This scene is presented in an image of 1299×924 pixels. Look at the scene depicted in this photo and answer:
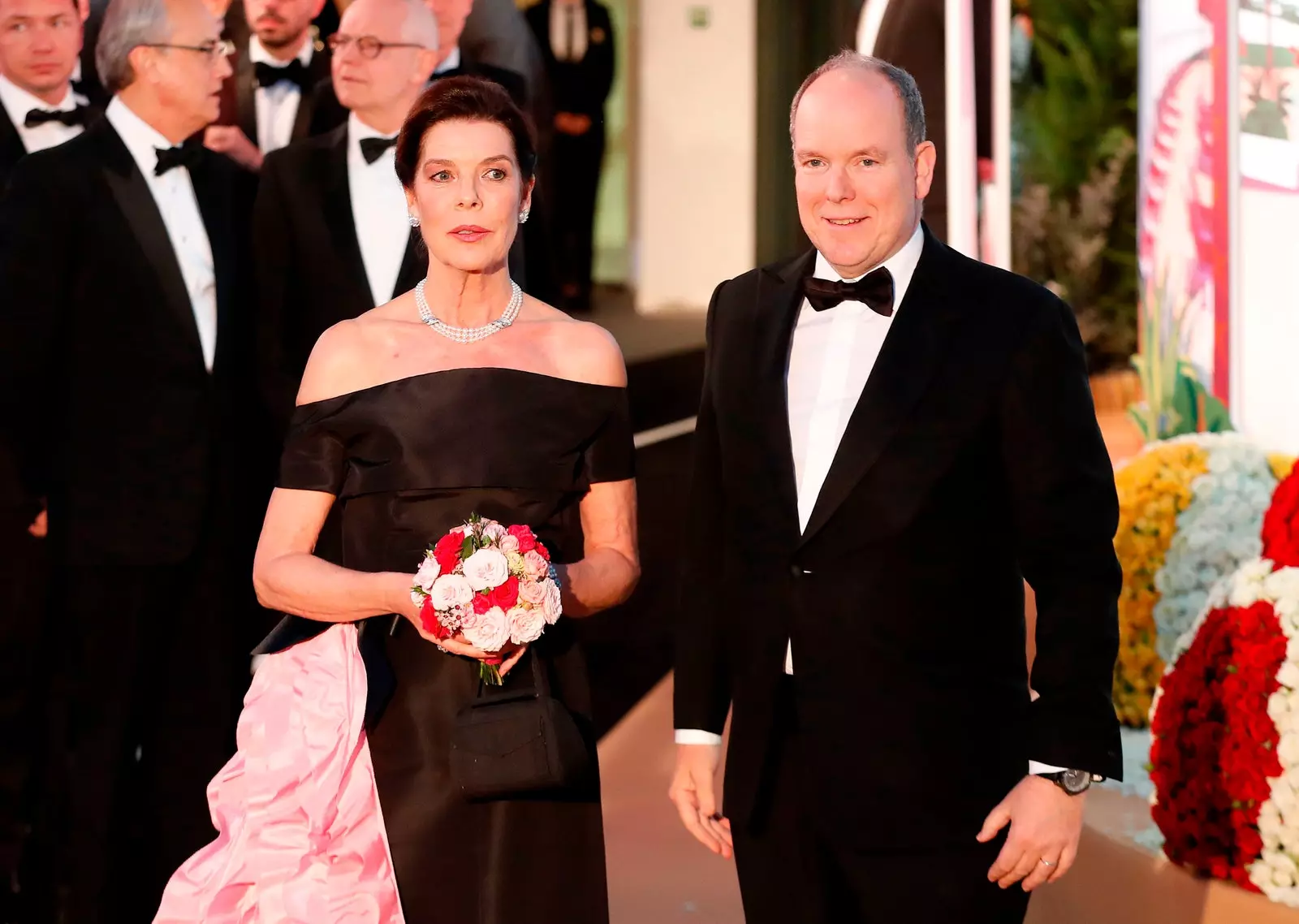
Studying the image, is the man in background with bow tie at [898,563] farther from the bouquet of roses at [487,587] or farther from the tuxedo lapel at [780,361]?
the bouquet of roses at [487,587]

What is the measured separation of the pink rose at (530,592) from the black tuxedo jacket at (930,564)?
0.30m

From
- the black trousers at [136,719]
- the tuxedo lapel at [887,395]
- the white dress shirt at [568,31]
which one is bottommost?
the black trousers at [136,719]

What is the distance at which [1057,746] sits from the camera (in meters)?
2.17

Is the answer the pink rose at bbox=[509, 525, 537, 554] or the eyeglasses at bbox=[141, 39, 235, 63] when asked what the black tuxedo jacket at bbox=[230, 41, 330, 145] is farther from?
the pink rose at bbox=[509, 525, 537, 554]

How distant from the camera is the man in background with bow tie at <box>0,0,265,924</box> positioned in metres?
3.90

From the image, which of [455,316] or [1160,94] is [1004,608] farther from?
[1160,94]

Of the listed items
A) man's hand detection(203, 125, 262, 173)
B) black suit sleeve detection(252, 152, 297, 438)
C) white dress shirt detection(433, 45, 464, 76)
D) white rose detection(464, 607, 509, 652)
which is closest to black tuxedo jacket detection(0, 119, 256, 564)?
black suit sleeve detection(252, 152, 297, 438)

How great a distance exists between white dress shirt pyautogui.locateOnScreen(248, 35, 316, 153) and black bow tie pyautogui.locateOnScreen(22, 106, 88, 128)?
49cm

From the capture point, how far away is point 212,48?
13.6 feet

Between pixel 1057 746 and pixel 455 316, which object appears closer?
pixel 1057 746

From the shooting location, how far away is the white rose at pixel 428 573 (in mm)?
2322

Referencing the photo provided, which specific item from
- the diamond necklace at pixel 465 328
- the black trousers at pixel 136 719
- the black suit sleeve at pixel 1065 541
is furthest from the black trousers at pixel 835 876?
the black trousers at pixel 136 719

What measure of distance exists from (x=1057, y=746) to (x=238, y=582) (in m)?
2.57

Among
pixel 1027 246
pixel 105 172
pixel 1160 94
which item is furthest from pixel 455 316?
pixel 1027 246
